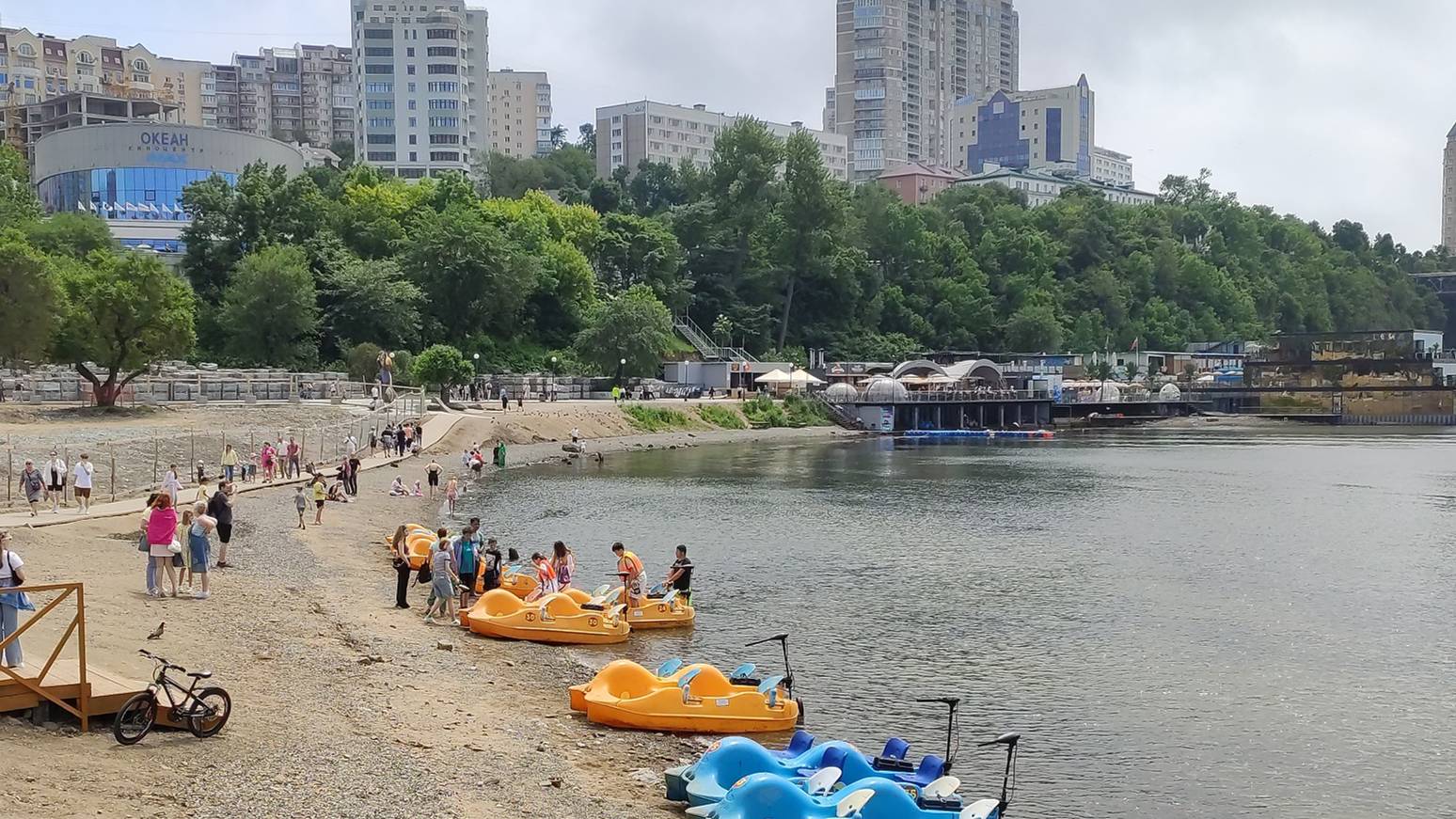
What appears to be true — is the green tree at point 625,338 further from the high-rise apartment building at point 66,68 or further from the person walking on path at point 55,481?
the high-rise apartment building at point 66,68

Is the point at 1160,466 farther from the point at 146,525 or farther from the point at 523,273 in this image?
the point at 146,525

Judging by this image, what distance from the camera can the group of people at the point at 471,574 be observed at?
2675 centimetres

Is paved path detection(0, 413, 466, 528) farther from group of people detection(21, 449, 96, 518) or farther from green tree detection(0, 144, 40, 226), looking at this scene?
green tree detection(0, 144, 40, 226)

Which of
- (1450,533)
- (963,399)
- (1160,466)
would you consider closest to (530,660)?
(1450,533)

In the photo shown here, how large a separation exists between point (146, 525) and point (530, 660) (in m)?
7.88

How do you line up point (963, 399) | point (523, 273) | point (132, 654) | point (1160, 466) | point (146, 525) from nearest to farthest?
point (132, 654) < point (146, 525) < point (1160, 466) < point (523, 273) < point (963, 399)

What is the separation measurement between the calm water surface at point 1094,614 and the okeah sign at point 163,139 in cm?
6567

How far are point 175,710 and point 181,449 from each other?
121ft

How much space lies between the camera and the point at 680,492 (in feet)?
188

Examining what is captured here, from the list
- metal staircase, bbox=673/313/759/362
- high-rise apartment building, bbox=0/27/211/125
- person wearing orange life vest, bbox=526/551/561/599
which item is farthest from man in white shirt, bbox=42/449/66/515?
high-rise apartment building, bbox=0/27/211/125

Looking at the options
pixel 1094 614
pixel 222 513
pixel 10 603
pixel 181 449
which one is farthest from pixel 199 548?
pixel 181 449

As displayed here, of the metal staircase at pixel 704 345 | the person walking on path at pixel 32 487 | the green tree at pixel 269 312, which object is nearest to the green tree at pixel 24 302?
the person walking on path at pixel 32 487

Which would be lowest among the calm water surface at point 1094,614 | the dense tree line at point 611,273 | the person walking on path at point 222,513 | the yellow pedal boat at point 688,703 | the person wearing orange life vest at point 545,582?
the calm water surface at point 1094,614

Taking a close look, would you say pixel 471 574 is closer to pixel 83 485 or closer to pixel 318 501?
pixel 318 501
